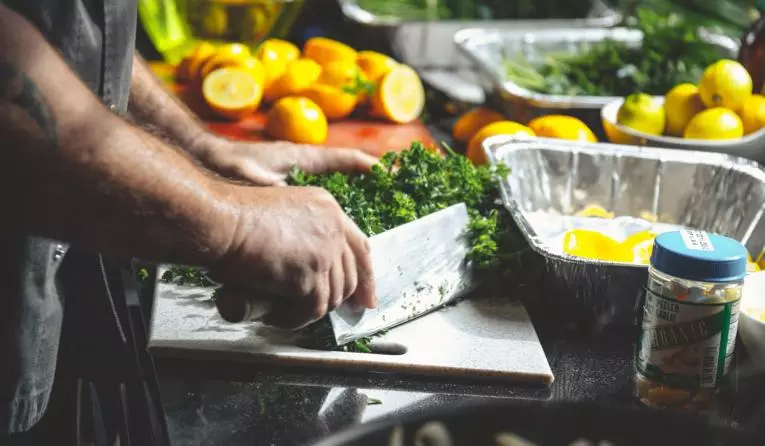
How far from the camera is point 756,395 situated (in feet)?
4.05

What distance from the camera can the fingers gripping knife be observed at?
1358 mm

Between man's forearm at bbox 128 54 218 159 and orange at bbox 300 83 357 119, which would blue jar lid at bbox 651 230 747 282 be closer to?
man's forearm at bbox 128 54 218 159

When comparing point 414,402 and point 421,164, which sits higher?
point 421,164

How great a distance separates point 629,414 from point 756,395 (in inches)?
23.1

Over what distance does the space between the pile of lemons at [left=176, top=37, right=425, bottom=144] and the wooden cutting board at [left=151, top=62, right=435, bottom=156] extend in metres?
0.02

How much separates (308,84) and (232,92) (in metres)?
0.20

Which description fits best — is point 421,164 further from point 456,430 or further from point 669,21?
point 669,21

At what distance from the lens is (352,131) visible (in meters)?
2.47

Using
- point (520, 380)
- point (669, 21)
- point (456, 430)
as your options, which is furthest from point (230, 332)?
point (669, 21)

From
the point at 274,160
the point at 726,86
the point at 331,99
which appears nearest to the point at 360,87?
the point at 331,99

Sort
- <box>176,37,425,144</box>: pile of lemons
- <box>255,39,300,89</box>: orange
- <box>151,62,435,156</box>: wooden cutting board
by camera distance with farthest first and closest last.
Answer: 1. <box>255,39,300,89</box>: orange
2. <box>176,37,425,144</box>: pile of lemons
3. <box>151,62,435,156</box>: wooden cutting board

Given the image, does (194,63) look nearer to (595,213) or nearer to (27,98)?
(595,213)

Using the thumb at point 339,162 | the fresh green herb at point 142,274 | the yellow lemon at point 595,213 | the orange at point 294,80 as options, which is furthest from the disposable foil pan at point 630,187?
the orange at point 294,80

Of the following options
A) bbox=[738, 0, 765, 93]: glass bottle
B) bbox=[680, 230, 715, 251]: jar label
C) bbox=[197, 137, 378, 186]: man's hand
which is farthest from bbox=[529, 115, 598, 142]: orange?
bbox=[680, 230, 715, 251]: jar label
